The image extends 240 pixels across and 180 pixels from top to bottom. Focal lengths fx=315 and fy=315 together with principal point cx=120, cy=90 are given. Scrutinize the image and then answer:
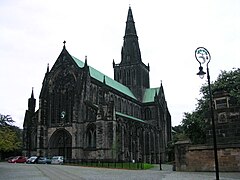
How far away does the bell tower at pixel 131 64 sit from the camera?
260 feet

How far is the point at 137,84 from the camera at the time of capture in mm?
79750

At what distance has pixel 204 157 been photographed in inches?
898

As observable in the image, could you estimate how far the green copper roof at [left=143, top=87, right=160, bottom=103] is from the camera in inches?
3142

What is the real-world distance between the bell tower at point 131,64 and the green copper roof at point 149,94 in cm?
167

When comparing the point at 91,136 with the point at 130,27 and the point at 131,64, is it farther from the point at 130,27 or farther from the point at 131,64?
the point at 130,27

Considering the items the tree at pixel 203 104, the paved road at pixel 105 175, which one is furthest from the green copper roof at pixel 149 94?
the paved road at pixel 105 175

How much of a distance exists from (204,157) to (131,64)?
190ft

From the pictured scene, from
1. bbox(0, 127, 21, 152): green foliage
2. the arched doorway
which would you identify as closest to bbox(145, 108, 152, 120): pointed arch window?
the arched doorway

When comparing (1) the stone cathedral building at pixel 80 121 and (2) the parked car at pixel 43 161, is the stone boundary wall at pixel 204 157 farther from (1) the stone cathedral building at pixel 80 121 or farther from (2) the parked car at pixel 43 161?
(2) the parked car at pixel 43 161

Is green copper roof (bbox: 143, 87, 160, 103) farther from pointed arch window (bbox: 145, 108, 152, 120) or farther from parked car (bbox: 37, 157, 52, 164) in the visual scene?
parked car (bbox: 37, 157, 52, 164)

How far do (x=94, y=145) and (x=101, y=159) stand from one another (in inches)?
135

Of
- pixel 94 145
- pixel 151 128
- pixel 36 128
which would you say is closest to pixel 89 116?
pixel 94 145

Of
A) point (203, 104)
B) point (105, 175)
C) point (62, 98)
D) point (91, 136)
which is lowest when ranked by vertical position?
point (105, 175)

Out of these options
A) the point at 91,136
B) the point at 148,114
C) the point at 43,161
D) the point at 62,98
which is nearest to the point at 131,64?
the point at 148,114
